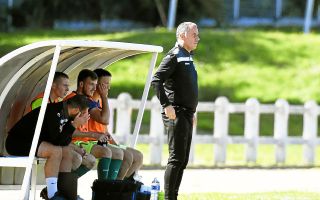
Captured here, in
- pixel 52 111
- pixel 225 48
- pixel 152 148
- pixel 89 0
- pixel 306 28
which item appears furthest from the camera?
pixel 89 0

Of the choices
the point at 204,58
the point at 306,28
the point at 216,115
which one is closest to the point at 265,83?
the point at 204,58

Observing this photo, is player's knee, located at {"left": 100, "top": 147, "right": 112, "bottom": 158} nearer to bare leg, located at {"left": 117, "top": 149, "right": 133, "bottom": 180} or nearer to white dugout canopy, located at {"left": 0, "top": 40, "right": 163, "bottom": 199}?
bare leg, located at {"left": 117, "top": 149, "right": 133, "bottom": 180}

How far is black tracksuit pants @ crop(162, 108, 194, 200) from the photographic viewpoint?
36.1 ft

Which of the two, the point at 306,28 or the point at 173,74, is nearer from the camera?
the point at 173,74

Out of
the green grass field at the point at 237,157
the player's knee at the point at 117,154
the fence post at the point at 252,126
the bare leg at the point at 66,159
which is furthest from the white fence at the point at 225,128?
the bare leg at the point at 66,159

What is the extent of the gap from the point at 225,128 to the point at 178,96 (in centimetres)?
919

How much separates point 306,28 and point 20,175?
25.3 m

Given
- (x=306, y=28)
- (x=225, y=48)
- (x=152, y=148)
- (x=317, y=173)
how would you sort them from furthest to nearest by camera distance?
(x=306, y=28) < (x=225, y=48) < (x=152, y=148) < (x=317, y=173)

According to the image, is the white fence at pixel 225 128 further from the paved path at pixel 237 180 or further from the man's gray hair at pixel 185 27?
the man's gray hair at pixel 185 27

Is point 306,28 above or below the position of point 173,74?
above

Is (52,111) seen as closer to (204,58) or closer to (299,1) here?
(204,58)

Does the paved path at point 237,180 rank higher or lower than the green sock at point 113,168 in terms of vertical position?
higher

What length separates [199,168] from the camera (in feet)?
61.9

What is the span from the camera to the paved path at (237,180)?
14.5 metres
